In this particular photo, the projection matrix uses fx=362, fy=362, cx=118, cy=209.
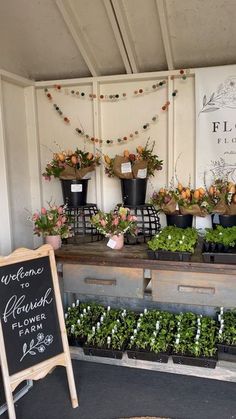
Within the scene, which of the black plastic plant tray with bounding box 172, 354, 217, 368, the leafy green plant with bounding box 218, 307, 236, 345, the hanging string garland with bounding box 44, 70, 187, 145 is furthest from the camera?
the hanging string garland with bounding box 44, 70, 187, 145

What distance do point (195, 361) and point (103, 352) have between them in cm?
59

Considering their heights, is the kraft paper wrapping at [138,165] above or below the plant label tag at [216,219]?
above

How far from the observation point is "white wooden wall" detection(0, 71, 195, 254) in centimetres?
271

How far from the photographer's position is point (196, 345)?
224 cm

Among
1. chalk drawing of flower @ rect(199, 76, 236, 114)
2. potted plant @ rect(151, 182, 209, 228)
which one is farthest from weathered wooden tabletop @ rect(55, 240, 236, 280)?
chalk drawing of flower @ rect(199, 76, 236, 114)

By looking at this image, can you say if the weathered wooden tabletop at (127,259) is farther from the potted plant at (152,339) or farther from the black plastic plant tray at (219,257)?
the potted plant at (152,339)

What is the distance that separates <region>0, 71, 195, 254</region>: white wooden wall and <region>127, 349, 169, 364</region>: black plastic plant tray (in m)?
1.17

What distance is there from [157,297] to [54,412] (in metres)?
0.86

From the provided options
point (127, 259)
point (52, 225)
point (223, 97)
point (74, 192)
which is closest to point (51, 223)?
point (52, 225)

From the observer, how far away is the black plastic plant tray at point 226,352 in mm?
2260

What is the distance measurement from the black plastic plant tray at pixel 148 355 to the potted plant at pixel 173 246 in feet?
2.03

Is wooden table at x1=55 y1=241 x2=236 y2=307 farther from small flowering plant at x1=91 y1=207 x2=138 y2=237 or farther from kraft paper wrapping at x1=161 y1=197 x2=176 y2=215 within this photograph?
kraft paper wrapping at x1=161 y1=197 x2=176 y2=215

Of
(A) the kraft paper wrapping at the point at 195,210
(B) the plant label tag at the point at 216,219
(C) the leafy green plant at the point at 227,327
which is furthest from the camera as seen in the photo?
(B) the plant label tag at the point at 216,219

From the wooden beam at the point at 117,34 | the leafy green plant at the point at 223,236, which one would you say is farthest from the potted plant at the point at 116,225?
the wooden beam at the point at 117,34
